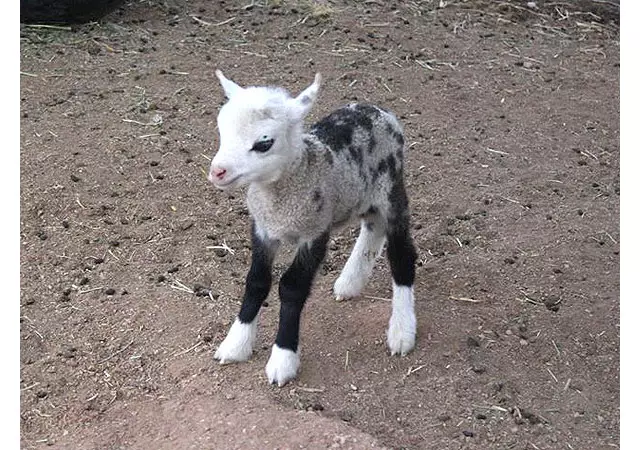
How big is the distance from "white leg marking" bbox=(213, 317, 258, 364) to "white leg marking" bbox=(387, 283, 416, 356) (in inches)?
29.0

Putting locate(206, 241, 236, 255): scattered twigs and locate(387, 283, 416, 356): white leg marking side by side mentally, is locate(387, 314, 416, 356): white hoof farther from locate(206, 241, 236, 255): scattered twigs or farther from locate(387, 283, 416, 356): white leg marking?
locate(206, 241, 236, 255): scattered twigs

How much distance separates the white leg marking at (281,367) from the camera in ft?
14.3

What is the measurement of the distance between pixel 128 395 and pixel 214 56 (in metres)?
4.71

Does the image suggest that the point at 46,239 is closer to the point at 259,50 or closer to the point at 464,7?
the point at 259,50

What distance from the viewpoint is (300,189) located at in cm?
423

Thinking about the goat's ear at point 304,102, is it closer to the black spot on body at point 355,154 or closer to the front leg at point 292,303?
the black spot on body at point 355,154

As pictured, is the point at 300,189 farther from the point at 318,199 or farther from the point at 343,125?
the point at 343,125

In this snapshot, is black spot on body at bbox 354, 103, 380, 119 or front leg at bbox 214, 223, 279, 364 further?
black spot on body at bbox 354, 103, 380, 119

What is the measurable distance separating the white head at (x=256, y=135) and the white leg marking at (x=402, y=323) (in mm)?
1107

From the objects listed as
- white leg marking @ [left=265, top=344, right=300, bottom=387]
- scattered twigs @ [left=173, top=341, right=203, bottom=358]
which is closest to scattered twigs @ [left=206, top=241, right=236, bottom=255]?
scattered twigs @ [left=173, top=341, right=203, bottom=358]

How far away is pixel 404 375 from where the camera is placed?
15.0 feet

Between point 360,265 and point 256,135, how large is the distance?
1442 mm

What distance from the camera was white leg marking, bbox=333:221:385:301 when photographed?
199 inches

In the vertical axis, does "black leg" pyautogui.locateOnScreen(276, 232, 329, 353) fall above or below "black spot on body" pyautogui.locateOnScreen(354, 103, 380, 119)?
below
